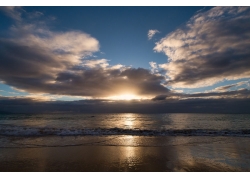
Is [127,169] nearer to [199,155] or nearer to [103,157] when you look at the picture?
[103,157]

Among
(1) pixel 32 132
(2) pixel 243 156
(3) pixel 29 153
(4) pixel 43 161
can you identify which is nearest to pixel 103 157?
(4) pixel 43 161

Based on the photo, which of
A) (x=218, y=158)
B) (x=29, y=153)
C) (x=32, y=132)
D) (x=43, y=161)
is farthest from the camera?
(x=32, y=132)

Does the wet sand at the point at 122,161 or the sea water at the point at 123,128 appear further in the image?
the sea water at the point at 123,128

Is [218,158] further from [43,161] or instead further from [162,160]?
[43,161]

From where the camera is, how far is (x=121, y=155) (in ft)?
27.2

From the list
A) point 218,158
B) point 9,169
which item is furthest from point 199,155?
point 9,169

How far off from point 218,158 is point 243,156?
178 cm

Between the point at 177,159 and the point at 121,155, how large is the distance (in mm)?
3144

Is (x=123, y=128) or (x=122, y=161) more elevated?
(x=122, y=161)

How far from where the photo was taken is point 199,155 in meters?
8.34

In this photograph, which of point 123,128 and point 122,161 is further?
point 123,128

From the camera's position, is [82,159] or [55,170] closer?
[55,170]

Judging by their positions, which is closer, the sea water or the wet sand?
the wet sand
